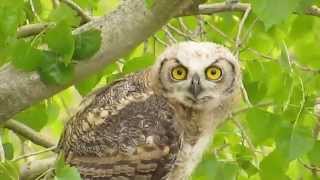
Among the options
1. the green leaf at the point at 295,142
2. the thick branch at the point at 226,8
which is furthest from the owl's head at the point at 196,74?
the green leaf at the point at 295,142

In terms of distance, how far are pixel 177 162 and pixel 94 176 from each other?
10.6 inches

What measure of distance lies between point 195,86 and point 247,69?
0.59 ft

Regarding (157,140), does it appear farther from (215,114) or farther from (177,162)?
(215,114)

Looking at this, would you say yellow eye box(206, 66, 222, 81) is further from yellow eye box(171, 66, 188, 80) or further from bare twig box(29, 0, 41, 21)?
bare twig box(29, 0, 41, 21)

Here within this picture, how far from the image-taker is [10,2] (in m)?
2.31

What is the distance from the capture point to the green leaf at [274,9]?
2.09 meters

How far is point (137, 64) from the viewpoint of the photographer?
302 centimetres

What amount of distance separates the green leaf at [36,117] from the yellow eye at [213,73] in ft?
1.88

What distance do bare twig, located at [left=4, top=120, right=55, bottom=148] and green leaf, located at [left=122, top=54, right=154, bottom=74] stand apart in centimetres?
39

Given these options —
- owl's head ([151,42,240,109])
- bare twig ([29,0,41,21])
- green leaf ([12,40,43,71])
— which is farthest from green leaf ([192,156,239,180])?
green leaf ([12,40,43,71])

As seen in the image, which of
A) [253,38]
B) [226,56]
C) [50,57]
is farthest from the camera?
[253,38]

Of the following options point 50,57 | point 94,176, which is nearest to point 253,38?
point 94,176

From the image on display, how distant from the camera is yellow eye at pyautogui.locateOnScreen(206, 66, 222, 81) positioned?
2.86 meters

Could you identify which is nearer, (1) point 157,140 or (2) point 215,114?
(1) point 157,140
